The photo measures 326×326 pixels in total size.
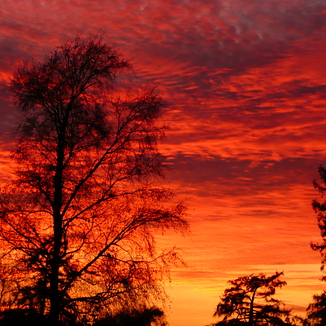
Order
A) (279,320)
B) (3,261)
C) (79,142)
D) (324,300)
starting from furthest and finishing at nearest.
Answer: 1. (279,320)
2. (324,300)
3. (79,142)
4. (3,261)

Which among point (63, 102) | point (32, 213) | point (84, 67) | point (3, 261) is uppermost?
point (84, 67)

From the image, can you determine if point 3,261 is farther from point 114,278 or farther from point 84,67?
point 84,67

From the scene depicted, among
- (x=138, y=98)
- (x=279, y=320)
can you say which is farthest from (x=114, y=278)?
(x=279, y=320)

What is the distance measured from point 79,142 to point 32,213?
316 cm

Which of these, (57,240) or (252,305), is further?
(252,305)

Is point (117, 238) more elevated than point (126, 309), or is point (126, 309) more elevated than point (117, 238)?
point (117, 238)

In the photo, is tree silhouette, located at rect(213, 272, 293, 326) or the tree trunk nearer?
the tree trunk

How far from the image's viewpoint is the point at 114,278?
18.5 metres

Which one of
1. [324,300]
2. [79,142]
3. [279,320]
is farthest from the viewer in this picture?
[279,320]

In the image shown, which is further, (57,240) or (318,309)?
(318,309)

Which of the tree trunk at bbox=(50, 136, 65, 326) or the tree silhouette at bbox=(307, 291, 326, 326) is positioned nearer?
Answer: the tree trunk at bbox=(50, 136, 65, 326)

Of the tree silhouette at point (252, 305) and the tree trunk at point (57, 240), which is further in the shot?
the tree silhouette at point (252, 305)

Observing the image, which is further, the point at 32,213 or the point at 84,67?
A: the point at 84,67

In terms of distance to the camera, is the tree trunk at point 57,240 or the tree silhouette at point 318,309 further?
the tree silhouette at point 318,309
